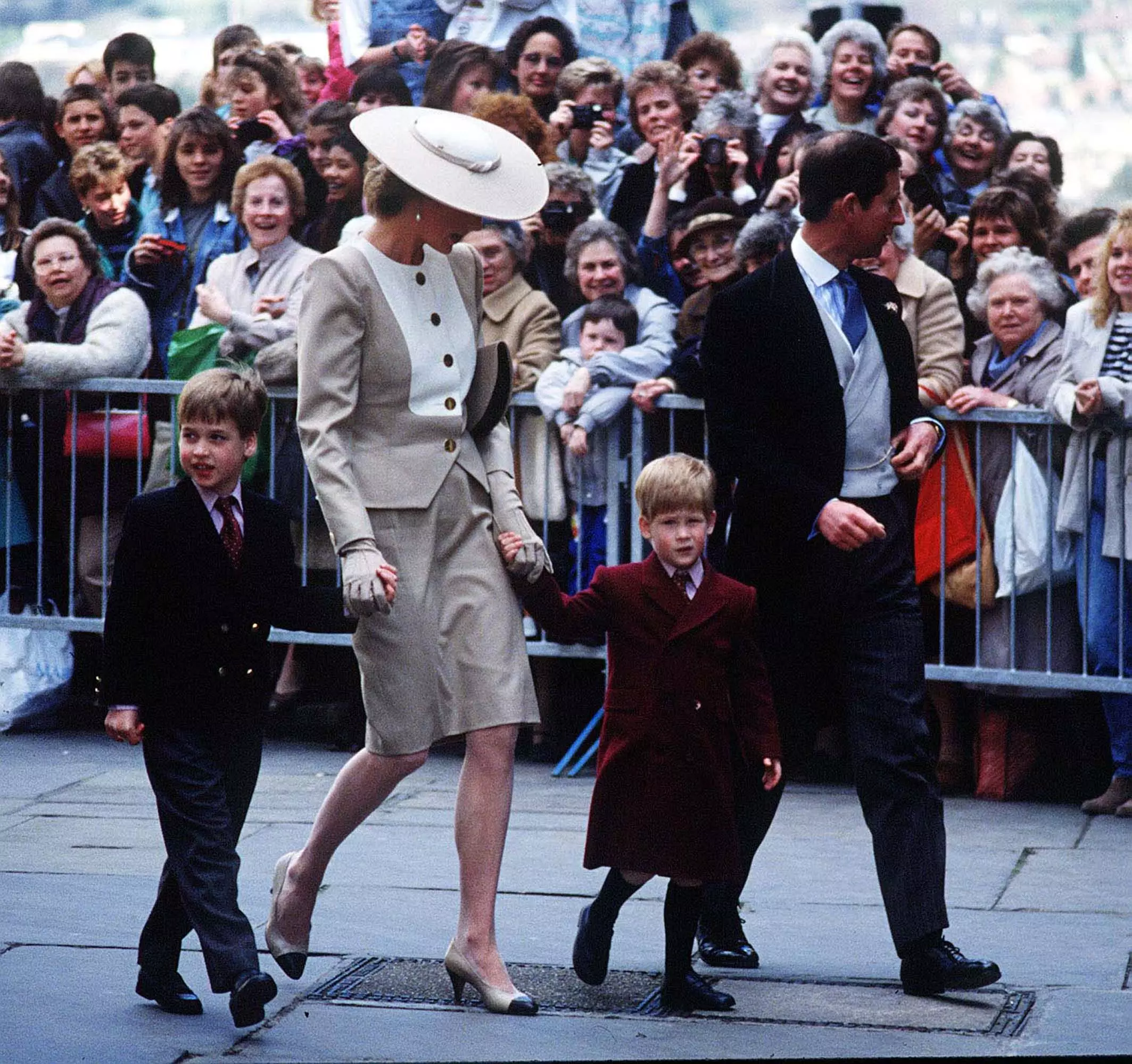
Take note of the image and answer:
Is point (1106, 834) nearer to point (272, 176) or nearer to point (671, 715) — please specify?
point (671, 715)

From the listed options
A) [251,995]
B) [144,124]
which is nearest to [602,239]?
[144,124]

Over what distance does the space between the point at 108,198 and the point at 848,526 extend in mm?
6285

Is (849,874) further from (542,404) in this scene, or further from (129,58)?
(129,58)

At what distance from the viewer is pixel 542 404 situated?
8398 millimetres

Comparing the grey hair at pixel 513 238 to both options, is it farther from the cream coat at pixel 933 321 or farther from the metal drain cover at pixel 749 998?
the metal drain cover at pixel 749 998

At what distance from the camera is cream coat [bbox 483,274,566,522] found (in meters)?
8.50

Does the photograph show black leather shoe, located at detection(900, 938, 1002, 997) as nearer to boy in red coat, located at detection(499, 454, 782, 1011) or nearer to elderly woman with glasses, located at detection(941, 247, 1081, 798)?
boy in red coat, located at detection(499, 454, 782, 1011)

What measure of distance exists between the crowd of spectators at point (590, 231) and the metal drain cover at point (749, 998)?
2873mm

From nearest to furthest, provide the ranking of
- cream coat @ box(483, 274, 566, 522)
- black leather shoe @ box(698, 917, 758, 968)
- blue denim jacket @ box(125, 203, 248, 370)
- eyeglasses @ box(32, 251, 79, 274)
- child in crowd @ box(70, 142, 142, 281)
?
black leather shoe @ box(698, 917, 758, 968), cream coat @ box(483, 274, 566, 522), eyeglasses @ box(32, 251, 79, 274), blue denim jacket @ box(125, 203, 248, 370), child in crowd @ box(70, 142, 142, 281)

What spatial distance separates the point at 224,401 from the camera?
193 inches

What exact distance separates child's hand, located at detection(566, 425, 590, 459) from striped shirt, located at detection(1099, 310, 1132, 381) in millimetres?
1926

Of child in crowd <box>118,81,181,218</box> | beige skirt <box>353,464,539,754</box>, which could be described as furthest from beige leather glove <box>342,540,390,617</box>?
child in crowd <box>118,81,181,218</box>

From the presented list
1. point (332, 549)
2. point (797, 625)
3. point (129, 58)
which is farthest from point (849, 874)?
point (129, 58)

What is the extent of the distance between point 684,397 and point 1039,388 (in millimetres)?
1312
